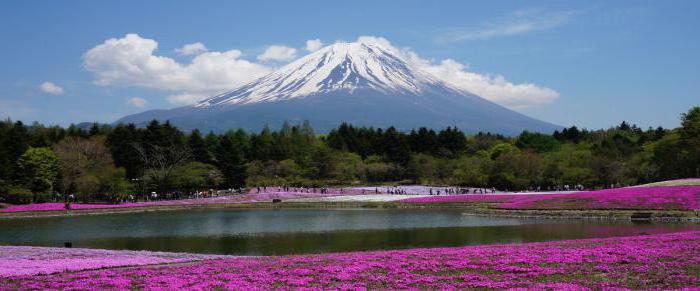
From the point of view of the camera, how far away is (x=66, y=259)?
22203mm

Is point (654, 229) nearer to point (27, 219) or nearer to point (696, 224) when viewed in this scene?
point (696, 224)

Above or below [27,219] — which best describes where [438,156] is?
above

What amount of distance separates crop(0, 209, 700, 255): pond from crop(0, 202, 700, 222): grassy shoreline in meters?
2.44

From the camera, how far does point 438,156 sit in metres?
110

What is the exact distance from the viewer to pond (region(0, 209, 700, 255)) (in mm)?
28844

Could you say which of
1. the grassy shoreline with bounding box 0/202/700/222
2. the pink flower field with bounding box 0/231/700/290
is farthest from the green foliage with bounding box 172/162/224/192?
the pink flower field with bounding box 0/231/700/290

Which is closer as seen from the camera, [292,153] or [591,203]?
[591,203]

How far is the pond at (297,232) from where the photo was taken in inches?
1136

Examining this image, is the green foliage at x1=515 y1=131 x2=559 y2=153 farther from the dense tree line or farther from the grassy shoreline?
the grassy shoreline

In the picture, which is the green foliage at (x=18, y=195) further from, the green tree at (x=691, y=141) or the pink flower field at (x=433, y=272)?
the green tree at (x=691, y=141)

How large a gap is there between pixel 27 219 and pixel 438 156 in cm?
7525

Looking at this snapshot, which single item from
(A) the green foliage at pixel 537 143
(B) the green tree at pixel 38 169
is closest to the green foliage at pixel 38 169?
(B) the green tree at pixel 38 169

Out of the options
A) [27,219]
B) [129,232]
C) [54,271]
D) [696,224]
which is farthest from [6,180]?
[696,224]

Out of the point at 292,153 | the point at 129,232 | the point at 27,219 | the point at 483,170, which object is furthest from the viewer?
the point at 292,153
